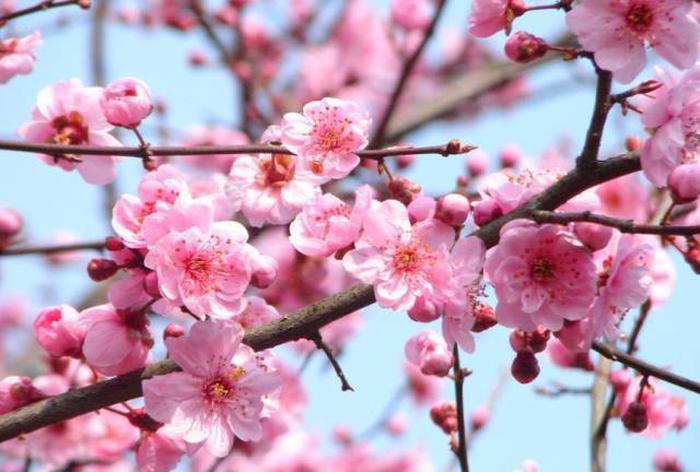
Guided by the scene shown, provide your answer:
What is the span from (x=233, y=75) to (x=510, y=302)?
3238 millimetres

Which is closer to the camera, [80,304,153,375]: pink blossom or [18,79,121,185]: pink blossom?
[80,304,153,375]: pink blossom

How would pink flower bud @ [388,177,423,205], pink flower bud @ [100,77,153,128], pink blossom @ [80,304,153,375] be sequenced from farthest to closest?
pink flower bud @ [100,77,153,128], pink flower bud @ [388,177,423,205], pink blossom @ [80,304,153,375]

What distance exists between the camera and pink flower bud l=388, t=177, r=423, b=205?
1719 mm

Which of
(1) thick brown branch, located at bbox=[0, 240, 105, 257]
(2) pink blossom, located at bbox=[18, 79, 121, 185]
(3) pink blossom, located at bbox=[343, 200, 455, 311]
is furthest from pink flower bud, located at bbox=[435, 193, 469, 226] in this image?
(1) thick brown branch, located at bbox=[0, 240, 105, 257]

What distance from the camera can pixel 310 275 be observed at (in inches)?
140

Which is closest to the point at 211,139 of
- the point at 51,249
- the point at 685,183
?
the point at 51,249

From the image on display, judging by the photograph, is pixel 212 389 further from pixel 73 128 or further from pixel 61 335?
pixel 73 128

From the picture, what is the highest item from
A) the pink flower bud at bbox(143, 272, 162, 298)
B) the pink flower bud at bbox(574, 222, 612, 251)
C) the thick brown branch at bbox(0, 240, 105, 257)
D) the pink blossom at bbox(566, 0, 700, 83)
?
the pink blossom at bbox(566, 0, 700, 83)

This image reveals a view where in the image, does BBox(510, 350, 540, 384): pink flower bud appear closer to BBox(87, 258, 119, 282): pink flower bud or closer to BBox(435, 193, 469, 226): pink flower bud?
BBox(435, 193, 469, 226): pink flower bud

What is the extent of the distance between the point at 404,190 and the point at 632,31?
493mm

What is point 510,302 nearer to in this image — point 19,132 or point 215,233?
point 215,233

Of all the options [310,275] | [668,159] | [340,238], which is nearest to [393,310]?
[340,238]

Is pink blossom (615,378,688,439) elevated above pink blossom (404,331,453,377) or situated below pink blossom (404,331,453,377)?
below

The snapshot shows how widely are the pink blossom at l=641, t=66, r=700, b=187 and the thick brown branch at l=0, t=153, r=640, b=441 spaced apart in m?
0.04
